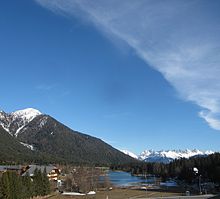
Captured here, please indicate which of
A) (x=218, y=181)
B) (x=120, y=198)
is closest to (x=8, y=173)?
(x=120, y=198)

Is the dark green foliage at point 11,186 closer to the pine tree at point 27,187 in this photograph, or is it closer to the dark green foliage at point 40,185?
the pine tree at point 27,187

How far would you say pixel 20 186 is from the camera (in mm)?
85000

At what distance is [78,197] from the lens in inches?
4296

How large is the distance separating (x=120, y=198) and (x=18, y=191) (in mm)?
26208

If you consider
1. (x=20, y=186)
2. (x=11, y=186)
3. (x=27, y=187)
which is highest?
(x=27, y=187)

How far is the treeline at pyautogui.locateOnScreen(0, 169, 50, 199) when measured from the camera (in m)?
79.1

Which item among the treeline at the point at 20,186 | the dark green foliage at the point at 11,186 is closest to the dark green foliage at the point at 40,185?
the treeline at the point at 20,186

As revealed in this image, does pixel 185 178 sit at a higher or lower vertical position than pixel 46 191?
higher

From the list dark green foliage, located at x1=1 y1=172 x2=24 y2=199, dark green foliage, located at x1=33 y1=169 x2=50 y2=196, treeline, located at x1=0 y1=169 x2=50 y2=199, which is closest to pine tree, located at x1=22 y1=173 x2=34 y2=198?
treeline, located at x1=0 y1=169 x2=50 y2=199

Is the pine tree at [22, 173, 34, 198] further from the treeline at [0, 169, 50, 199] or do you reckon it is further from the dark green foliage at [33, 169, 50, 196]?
the dark green foliage at [33, 169, 50, 196]

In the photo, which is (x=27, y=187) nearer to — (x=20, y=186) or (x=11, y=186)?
(x=20, y=186)

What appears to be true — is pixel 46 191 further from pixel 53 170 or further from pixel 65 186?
pixel 53 170

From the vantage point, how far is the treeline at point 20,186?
260ft

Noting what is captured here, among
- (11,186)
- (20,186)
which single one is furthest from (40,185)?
(11,186)
